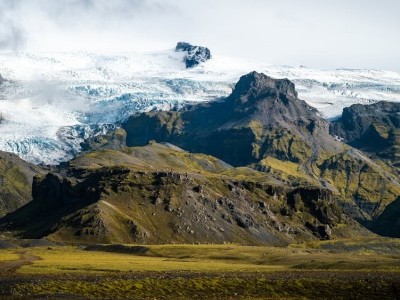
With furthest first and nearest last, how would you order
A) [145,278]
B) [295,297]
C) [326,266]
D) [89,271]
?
[326,266] → [89,271] → [145,278] → [295,297]

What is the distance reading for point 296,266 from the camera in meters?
195

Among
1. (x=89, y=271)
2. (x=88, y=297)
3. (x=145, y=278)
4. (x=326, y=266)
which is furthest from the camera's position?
(x=326, y=266)

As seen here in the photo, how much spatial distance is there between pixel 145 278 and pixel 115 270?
3396cm

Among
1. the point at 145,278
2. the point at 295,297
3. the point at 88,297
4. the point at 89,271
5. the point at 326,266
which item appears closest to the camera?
the point at 88,297

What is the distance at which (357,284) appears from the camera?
129000 mm

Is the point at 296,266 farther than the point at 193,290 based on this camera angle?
Yes

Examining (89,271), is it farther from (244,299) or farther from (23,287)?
(244,299)

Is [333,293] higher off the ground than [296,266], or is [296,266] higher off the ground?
[333,293]

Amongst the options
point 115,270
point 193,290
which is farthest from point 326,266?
point 193,290

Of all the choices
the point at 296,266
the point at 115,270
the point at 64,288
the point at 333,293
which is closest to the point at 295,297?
the point at 333,293

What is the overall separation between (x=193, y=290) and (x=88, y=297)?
19.9m

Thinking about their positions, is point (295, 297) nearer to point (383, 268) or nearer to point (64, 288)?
point (64, 288)

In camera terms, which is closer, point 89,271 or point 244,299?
point 244,299

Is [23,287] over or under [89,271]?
over
